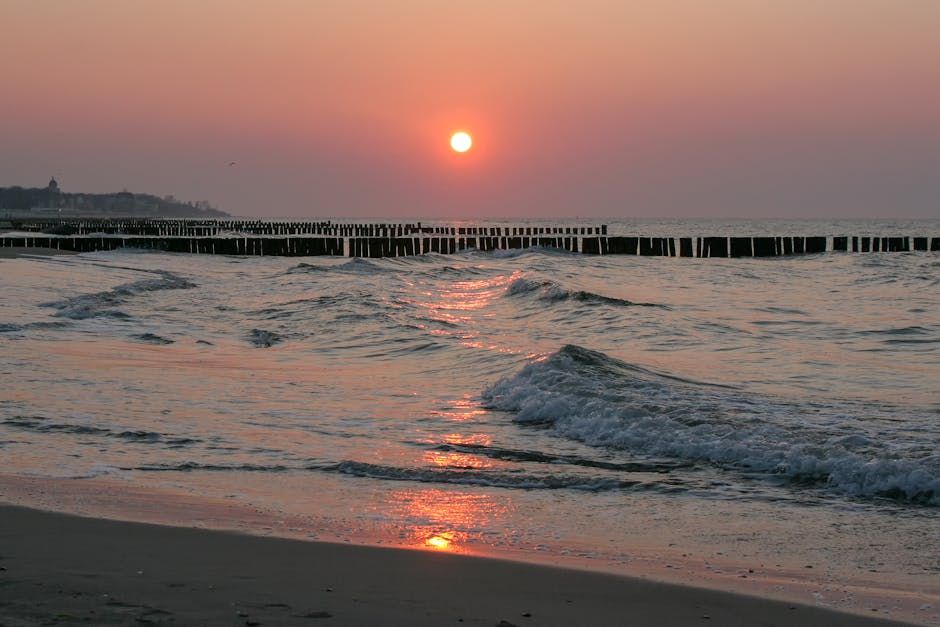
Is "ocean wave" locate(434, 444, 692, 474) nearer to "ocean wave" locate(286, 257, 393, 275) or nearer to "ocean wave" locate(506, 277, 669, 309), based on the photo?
"ocean wave" locate(506, 277, 669, 309)

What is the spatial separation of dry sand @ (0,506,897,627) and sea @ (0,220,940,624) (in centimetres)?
29

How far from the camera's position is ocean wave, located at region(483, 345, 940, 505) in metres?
6.82

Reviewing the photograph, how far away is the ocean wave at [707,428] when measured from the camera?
6.82 m

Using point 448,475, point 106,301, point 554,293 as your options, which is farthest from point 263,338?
point 448,475

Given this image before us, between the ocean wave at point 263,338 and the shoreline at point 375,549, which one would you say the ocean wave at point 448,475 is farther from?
the ocean wave at point 263,338

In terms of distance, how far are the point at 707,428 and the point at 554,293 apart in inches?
618

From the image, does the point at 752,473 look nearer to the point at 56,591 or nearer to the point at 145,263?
the point at 56,591

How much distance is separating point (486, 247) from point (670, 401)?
52.0m

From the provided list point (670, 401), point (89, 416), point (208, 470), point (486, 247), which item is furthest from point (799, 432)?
point (486, 247)

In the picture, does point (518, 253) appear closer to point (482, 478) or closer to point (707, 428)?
point (707, 428)

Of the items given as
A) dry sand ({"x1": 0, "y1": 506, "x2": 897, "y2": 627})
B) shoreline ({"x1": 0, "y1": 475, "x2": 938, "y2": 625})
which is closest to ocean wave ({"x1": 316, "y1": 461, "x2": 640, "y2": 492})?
shoreline ({"x1": 0, "y1": 475, "x2": 938, "y2": 625})

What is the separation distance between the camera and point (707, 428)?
8312 millimetres

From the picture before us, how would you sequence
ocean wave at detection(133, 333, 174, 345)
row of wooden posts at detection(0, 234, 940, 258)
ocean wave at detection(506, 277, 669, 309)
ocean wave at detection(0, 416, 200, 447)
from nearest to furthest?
ocean wave at detection(0, 416, 200, 447) < ocean wave at detection(133, 333, 174, 345) < ocean wave at detection(506, 277, 669, 309) < row of wooden posts at detection(0, 234, 940, 258)

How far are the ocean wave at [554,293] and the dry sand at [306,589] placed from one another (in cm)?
1769
